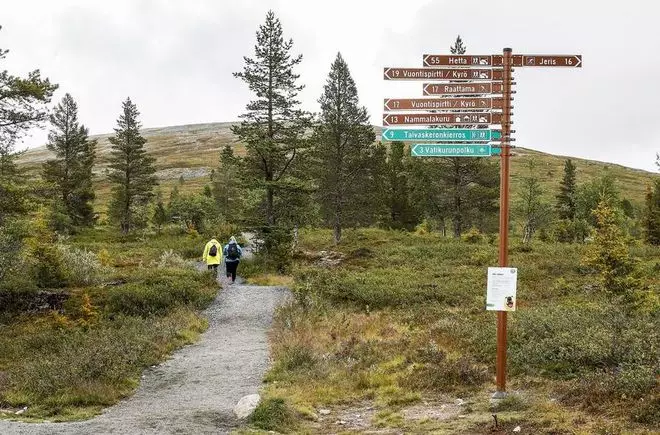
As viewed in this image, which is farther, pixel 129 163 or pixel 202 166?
pixel 202 166

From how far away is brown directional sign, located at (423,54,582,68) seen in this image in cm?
915

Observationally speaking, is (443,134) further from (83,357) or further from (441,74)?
→ (83,357)

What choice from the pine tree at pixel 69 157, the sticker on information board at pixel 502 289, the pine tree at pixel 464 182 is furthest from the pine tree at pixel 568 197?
the sticker on information board at pixel 502 289

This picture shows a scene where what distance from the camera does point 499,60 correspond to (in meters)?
9.19

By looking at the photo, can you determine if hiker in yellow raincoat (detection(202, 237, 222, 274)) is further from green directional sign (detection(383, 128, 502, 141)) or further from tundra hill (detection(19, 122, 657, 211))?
tundra hill (detection(19, 122, 657, 211))

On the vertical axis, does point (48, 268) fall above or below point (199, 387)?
above

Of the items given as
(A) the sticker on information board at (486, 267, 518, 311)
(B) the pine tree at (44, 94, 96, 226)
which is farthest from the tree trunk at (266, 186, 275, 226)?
(B) the pine tree at (44, 94, 96, 226)

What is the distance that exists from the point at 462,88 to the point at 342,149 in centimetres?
3349

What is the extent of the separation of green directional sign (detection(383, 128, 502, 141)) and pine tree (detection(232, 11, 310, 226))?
67.1 feet

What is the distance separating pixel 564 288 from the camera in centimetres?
2409

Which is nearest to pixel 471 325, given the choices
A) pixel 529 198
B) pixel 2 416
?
pixel 2 416

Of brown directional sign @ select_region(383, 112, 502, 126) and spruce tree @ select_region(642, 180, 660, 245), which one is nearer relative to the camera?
brown directional sign @ select_region(383, 112, 502, 126)

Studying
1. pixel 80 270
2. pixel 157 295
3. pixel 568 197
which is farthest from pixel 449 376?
pixel 568 197

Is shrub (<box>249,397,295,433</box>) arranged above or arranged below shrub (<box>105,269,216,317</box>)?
below
